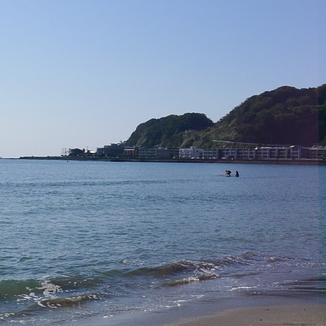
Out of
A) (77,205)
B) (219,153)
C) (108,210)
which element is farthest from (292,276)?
(219,153)

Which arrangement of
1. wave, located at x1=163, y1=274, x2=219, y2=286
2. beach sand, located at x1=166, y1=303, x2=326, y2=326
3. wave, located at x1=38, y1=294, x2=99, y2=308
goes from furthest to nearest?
wave, located at x1=163, y1=274, x2=219, y2=286 < wave, located at x1=38, y1=294, x2=99, y2=308 < beach sand, located at x1=166, y1=303, x2=326, y2=326

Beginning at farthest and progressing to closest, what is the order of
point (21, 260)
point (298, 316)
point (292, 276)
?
point (21, 260)
point (292, 276)
point (298, 316)

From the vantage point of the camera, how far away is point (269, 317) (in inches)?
319

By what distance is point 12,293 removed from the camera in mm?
10133

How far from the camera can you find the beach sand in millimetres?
7746

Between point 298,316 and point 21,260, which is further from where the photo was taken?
point 21,260

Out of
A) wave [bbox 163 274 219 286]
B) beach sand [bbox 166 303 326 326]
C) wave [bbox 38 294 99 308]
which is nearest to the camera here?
beach sand [bbox 166 303 326 326]

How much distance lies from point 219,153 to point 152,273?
175698 mm

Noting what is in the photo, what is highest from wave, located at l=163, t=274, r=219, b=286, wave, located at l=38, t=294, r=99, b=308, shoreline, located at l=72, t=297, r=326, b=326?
shoreline, located at l=72, t=297, r=326, b=326

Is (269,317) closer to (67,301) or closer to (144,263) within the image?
(67,301)

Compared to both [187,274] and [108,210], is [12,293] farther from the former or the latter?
[108,210]

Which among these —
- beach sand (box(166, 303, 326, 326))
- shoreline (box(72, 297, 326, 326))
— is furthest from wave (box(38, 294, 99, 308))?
beach sand (box(166, 303, 326, 326))

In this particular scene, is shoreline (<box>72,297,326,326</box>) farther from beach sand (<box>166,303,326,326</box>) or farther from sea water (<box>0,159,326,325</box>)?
sea water (<box>0,159,326,325</box>)

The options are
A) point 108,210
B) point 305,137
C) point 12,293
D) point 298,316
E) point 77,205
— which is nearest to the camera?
point 298,316
